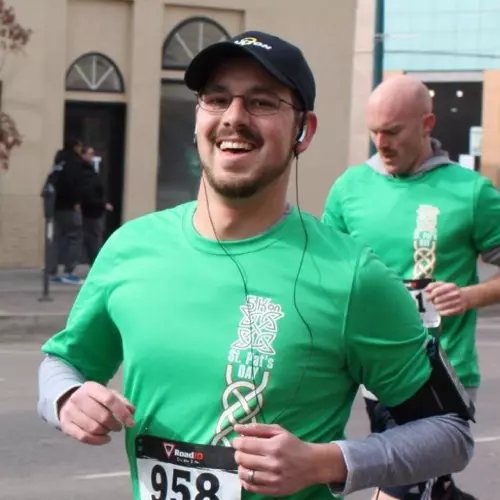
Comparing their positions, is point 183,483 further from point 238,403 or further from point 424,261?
point 424,261

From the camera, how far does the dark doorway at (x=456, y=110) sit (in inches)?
1789

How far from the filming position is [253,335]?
8.57ft

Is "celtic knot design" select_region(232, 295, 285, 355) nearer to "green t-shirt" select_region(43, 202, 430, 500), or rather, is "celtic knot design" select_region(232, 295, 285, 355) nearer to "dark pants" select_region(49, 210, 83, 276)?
"green t-shirt" select_region(43, 202, 430, 500)

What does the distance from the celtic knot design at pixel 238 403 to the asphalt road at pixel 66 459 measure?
15.4 feet

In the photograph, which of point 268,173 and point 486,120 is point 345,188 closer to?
point 268,173

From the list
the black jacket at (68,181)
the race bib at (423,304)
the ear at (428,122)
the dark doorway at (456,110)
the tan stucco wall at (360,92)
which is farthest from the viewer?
the dark doorway at (456,110)

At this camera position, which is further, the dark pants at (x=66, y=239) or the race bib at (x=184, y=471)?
the dark pants at (x=66, y=239)

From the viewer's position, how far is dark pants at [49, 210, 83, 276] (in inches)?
659

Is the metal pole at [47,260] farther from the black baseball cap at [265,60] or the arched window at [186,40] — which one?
the black baseball cap at [265,60]

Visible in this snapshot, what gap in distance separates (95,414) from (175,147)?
18.0 m

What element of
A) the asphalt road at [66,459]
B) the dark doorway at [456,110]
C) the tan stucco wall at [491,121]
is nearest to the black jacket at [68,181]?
the asphalt road at [66,459]

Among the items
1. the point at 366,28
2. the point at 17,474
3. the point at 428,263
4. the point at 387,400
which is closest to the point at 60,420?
the point at 387,400

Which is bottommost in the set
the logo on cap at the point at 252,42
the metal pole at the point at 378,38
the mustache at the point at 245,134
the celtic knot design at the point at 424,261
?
the celtic knot design at the point at 424,261

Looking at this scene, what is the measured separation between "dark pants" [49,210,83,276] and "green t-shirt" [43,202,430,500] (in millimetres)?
13846
